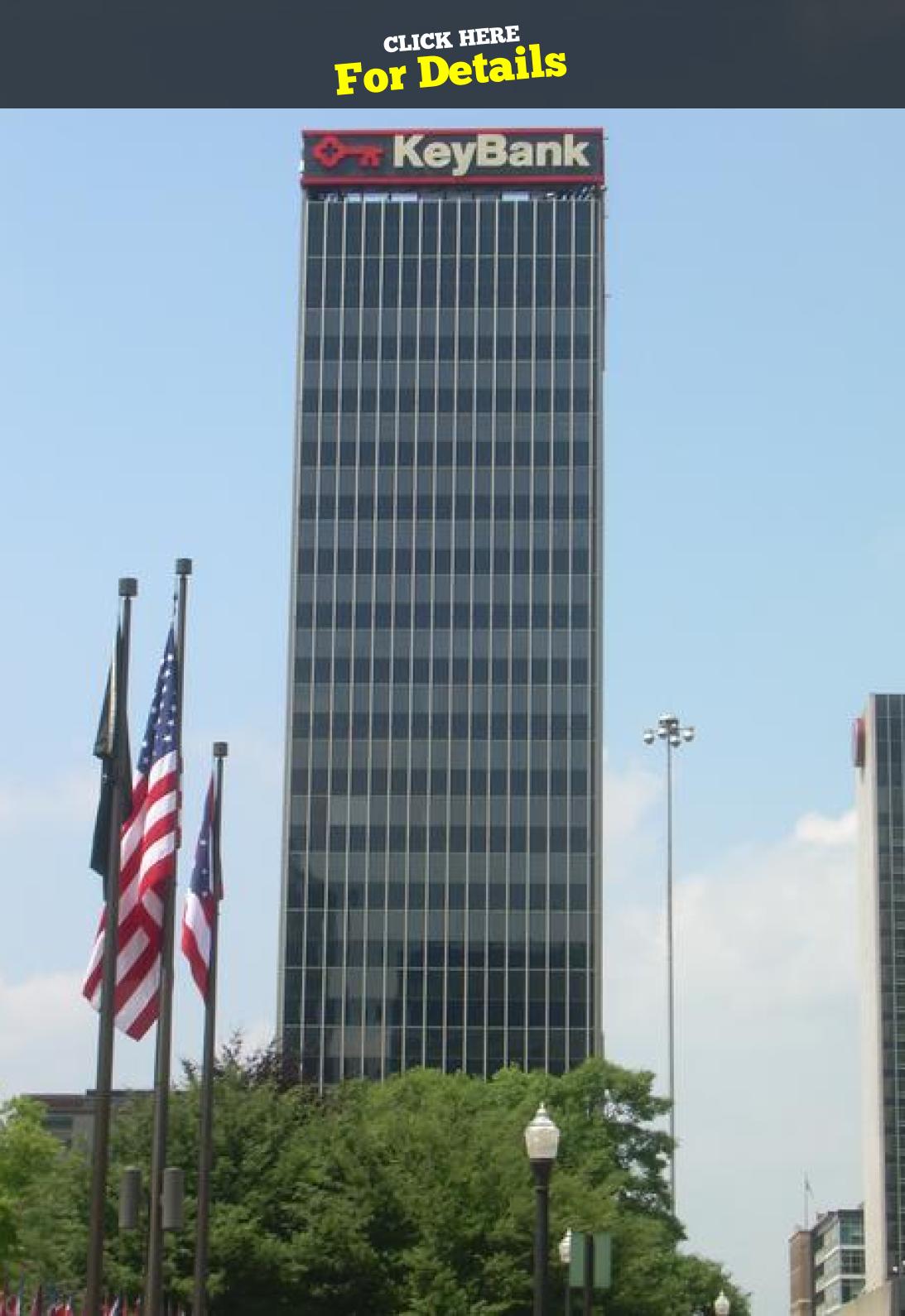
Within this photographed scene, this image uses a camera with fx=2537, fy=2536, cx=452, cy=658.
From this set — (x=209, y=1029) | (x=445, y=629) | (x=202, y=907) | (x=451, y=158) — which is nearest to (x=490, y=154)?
(x=451, y=158)

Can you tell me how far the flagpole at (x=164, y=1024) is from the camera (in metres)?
35.6

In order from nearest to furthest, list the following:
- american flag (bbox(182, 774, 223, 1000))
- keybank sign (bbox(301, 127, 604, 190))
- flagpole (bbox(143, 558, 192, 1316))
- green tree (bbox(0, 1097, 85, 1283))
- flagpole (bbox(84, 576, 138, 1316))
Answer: flagpole (bbox(84, 576, 138, 1316)), flagpole (bbox(143, 558, 192, 1316)), american flag (bbox(182, 774, 223, 1000)), green tree (bbox(0, 1097, 85, 1283)), keybank sign (bbox(301, 127, 604, 190))

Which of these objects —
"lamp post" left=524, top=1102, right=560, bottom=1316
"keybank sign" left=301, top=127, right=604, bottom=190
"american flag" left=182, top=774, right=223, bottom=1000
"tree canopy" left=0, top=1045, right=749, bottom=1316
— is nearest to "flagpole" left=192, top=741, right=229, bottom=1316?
"american flag" left=182, top=774, right=223, bottom=1000

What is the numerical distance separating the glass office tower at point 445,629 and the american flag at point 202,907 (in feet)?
286

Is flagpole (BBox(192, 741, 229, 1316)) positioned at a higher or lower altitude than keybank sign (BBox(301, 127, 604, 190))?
lower

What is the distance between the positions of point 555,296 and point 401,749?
25846 mm

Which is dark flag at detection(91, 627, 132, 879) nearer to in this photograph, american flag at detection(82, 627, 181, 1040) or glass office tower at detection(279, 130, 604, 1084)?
american flag at detection(82, 627, 181, 1040)

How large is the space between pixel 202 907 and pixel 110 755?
29.8 ft

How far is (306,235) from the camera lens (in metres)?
138

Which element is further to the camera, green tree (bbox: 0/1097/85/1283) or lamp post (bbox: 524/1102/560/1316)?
green tree (bbox: 0/1097/85/1283)

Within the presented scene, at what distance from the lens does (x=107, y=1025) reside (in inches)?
1234

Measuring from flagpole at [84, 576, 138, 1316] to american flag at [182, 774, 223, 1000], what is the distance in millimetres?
7617

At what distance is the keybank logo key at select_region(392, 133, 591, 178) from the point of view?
447 ft
